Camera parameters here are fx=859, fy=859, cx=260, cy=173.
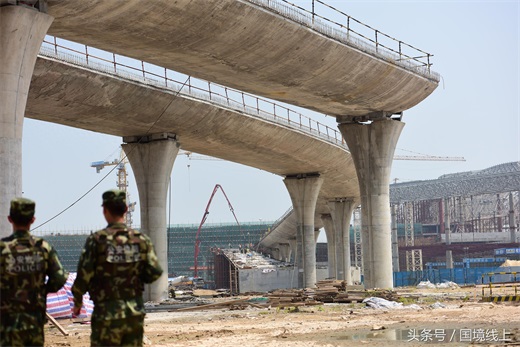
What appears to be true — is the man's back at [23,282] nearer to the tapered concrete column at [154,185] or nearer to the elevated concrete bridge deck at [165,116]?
the elevated concrete bridge deck at [165,116]

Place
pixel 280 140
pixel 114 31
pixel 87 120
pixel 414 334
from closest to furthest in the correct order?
pixel 414 334
pixel 114 31
pixel 87 120
pixel 280 140

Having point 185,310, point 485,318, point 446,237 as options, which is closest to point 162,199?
point 185,310

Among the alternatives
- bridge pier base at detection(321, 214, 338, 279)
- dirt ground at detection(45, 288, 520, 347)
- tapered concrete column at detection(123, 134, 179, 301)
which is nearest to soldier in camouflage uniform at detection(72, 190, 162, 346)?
dirt ground at detection(45, 288, 520, 347)

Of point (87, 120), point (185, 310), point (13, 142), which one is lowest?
point (185, 310)

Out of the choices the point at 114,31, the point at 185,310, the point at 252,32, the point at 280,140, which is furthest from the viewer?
the point at 280,140

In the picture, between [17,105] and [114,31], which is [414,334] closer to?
[17,105]

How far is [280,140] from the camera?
184 ft

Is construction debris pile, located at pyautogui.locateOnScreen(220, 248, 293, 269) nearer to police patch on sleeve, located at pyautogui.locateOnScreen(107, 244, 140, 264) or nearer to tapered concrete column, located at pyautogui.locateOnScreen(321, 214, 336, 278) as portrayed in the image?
tapered concrete column, located at pyautogui.locateOnScreen(321, 214, 336, 278)

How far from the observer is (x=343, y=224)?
282 ft

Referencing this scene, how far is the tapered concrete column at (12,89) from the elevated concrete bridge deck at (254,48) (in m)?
2.08

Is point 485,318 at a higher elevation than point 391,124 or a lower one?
lower

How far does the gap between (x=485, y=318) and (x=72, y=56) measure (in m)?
21.7

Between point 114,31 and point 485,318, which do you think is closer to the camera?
point 485,318

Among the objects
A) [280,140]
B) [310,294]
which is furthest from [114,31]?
[280,140]
